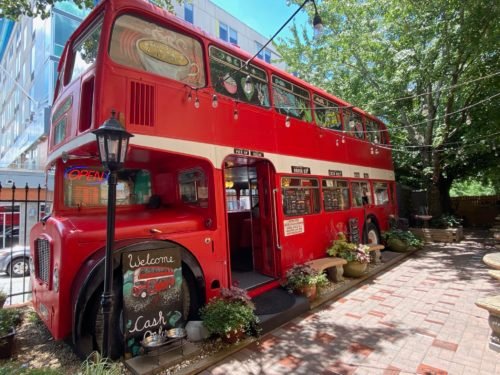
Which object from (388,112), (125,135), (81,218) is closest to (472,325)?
(125,135)

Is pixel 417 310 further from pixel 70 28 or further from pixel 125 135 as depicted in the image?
pixel 70 28

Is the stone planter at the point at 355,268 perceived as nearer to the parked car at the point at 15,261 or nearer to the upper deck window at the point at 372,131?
the upper deck window at the point at 372,131

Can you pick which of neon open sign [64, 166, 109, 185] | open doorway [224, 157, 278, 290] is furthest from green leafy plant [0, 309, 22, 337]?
open doorway [224, 157, 278, 290]

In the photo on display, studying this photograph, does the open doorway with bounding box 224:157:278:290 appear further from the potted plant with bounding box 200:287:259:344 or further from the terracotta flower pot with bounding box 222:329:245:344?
the terracotta flower pot with bounding box 222:329:245:344

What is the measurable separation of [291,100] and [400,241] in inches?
232

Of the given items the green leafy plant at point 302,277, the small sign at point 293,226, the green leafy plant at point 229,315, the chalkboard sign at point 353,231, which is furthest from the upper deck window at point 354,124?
the green leafy plant at point 229,315

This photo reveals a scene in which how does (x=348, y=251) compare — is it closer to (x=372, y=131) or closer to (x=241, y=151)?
(x=241, y=151)

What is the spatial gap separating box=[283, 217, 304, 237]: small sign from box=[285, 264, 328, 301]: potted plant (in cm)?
75

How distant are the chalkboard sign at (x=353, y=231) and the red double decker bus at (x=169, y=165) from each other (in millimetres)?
1245

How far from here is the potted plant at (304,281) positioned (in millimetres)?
5094

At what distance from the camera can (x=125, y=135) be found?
9.65 feet

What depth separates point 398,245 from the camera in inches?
360

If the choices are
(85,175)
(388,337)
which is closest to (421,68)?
(388,337)

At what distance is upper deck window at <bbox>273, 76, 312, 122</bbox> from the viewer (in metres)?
6.05
